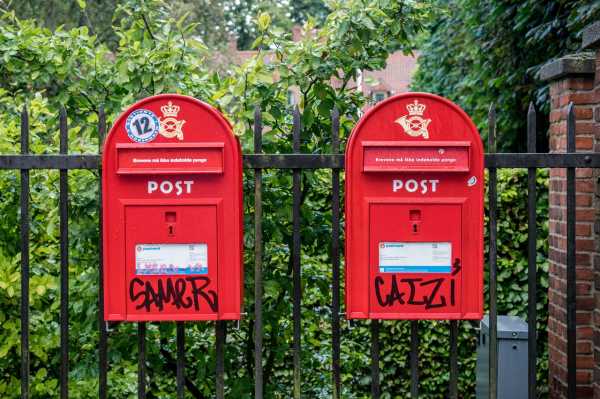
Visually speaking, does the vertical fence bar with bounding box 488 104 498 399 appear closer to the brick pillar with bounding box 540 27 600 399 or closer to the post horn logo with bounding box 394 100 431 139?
the post horn logo with bounding box 394 100 431 139

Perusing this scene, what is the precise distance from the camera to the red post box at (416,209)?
2.75 m

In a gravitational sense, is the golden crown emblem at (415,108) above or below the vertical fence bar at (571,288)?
above

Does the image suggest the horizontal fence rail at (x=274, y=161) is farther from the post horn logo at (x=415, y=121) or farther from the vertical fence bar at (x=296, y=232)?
the post horn logo at (x=415, y=121)

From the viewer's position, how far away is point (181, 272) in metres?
2.74

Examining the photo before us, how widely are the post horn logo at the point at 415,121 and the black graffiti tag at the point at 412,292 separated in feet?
1.71

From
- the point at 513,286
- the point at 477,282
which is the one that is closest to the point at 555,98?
the point at 513,286

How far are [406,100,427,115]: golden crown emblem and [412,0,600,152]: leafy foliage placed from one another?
3586mm

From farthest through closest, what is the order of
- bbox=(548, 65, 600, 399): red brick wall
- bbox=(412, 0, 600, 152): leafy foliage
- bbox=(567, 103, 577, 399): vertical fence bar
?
bbox=(412, 0, 600, 152): leafy foliage
bbox=(548, 65, 600, 399): red brick wall
bbox=(567, 103, 577, 399): vertical fence bar

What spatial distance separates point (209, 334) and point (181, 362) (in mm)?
1048

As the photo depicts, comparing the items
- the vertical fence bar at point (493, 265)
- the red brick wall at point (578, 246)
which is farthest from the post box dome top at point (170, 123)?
the red brick wall at point (578, 246)

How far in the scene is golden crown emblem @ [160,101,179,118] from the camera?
2754 mm

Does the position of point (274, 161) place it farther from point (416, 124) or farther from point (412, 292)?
point (412, 292)

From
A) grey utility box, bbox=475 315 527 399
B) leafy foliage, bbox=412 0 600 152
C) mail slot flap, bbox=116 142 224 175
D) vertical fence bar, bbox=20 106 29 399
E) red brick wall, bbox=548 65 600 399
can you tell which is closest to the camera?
mail slot flap, bbox=116 142 224 175

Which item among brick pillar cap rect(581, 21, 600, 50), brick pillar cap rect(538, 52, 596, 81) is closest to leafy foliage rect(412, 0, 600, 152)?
brick pillar cap rect(538, 52, 596, 81)
